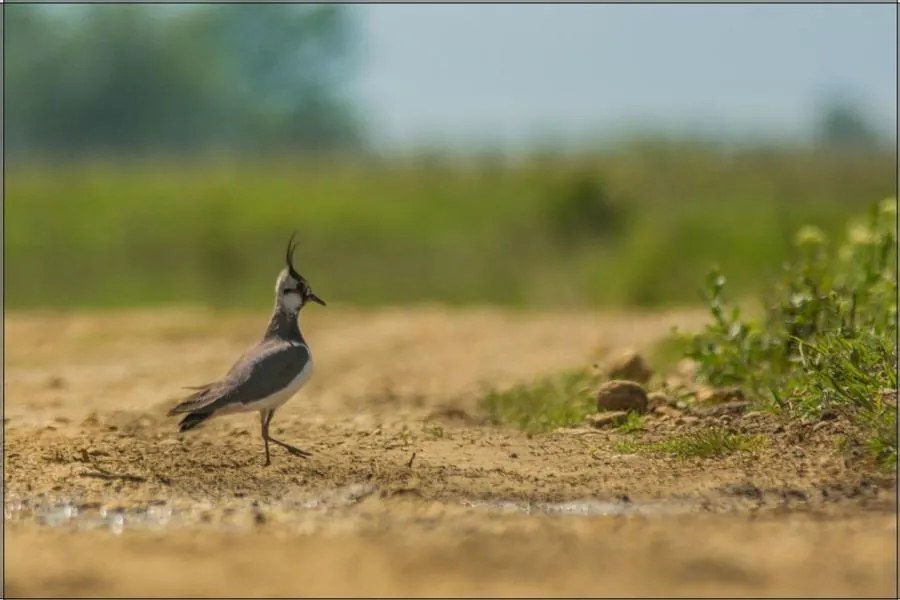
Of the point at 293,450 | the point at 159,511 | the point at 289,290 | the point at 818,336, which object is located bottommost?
the point at 159,511

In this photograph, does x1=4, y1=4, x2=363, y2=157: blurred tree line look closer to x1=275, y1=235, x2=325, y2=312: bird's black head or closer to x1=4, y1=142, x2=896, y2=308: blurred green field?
x1=4, y1=142, x2=896, y2=308: blurred green field

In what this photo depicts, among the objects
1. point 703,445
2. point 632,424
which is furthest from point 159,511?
point 632,424

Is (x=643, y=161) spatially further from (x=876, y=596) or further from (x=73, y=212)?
(x=876, y=596)

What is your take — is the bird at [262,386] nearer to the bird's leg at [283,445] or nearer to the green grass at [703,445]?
the bird's leg at [283,445]

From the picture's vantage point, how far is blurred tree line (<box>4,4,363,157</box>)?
6488 centimetres

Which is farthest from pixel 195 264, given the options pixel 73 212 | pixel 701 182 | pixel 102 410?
pixel 102 410

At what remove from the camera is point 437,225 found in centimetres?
2667

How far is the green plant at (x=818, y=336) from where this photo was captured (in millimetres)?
7570

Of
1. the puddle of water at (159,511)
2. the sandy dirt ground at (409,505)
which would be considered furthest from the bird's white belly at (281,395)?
the puddle of water at (159,511)

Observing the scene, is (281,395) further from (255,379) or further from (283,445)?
(283,445)

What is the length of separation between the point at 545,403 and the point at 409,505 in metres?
3.44

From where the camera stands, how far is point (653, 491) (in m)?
6.52

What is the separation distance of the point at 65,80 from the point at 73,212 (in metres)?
38.6

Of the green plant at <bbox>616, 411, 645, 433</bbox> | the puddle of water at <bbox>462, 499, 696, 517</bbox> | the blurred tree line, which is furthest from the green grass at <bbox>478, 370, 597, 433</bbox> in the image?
the blurred tree line
